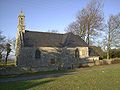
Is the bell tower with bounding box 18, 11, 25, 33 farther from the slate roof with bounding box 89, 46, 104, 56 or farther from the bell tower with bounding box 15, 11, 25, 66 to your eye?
the slate roof with bounding box 89, 46, 104, 56

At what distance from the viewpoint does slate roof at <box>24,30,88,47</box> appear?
48.3 m

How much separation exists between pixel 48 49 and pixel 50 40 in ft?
10.2

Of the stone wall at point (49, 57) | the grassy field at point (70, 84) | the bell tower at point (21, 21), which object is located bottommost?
the grassy field at point (70, 84)

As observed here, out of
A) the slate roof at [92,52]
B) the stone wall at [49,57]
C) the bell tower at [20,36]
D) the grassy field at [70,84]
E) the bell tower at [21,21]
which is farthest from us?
the slate roof at [92,52]

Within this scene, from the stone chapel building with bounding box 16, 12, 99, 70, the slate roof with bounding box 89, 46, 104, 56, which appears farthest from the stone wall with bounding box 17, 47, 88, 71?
the slate roof with bounding box 89, 46, 104, 56

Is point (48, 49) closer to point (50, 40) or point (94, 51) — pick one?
point (50, 40)

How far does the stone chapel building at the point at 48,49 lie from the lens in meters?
47.0

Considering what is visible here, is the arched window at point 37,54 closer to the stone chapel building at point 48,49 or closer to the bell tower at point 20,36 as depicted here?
the stone chapel building at point 48,49

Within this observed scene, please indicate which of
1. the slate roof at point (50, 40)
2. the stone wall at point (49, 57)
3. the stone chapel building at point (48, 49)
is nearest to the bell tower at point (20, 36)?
the stone chapel building at point (48, 49)

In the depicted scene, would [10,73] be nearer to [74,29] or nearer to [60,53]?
[60,53]

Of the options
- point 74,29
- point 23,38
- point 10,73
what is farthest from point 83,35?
point 10,73

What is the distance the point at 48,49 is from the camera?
4928cm

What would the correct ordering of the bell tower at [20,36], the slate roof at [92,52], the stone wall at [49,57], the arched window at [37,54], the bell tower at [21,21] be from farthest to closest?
the slate roof at [92,52]
the bell tower at [21,21]
the arched window at [37,54]
the bell tower at [20,36]
the stone wall at [49,57]

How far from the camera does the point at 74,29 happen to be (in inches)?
2341
